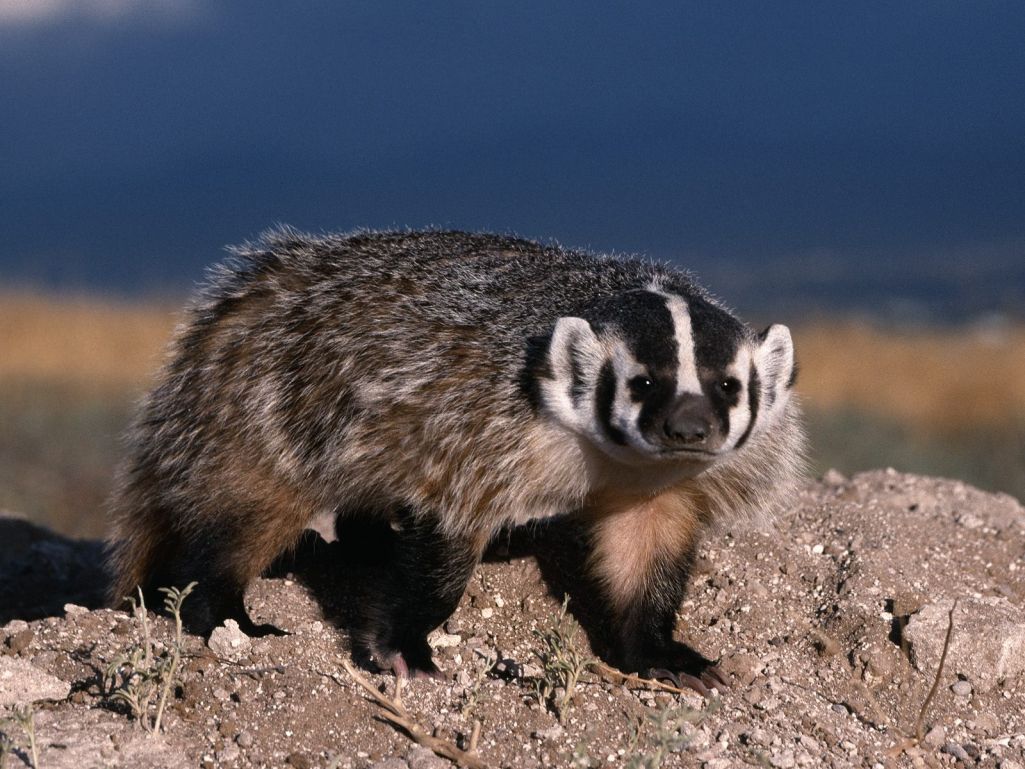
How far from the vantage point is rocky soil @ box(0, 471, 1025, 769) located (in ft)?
10.8

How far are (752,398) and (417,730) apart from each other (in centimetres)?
127

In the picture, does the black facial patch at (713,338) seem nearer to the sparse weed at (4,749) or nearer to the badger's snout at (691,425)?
the badger's snout at (691,425)

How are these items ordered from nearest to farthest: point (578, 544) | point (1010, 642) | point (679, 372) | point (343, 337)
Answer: point (679, 372)
point (1010, 642)
point (343, 337)
point (578, 544)

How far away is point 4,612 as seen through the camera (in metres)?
5.37

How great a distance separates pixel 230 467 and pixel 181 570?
0.51 m

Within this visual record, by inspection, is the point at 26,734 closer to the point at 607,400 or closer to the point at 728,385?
the point at 607,400

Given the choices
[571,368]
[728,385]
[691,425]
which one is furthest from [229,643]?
[728,385]

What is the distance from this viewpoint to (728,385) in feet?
11.9

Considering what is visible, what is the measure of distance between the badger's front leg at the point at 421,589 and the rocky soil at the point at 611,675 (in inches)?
5.6

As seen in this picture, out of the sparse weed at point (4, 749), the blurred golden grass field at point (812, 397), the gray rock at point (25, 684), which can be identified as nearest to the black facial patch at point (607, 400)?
the gray rock at point (25, 684)

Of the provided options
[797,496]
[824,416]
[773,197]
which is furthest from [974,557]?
[773,197]

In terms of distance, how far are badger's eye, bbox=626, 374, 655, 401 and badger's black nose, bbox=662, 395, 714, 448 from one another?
0.12m

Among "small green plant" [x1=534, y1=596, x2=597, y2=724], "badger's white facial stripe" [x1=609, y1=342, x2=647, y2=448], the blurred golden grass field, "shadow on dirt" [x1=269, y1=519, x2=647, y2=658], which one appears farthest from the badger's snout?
the blurred golden grass field

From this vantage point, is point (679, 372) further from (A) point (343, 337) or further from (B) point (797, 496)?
(B) point (797, 496)
